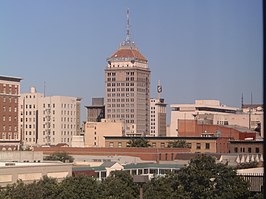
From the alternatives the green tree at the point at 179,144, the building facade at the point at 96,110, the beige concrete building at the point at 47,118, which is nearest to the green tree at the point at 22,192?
the green tree at the point at 179,144

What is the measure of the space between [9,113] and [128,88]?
42.4 meters

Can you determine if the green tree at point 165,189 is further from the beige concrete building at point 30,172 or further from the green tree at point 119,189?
the beige concrete building at point 30,172

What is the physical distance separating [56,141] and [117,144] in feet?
91.5

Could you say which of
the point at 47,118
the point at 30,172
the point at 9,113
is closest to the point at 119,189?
the point at 30,172

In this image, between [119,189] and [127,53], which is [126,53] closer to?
[127,53]

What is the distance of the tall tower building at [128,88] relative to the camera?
8919 cm

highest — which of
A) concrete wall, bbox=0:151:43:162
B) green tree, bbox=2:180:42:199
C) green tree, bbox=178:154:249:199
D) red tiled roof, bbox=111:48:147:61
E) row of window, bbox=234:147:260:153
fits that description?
red tiled roof, bbox=111:48:147:61

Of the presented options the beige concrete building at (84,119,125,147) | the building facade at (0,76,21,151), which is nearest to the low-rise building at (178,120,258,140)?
the beige concrete building at (84,119,125,147)

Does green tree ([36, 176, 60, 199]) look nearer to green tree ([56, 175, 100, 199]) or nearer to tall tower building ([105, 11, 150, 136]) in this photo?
green tree ([56, 175, 100, 199])

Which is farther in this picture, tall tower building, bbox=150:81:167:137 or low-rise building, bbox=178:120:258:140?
tall tower building, bbox=150:81:167:137

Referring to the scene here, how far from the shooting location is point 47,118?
256 ft

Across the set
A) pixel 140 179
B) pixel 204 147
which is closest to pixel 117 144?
pixel 204 147

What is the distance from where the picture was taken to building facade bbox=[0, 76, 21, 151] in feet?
160

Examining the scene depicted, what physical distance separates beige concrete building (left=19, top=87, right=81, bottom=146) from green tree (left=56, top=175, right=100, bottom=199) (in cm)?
5510
